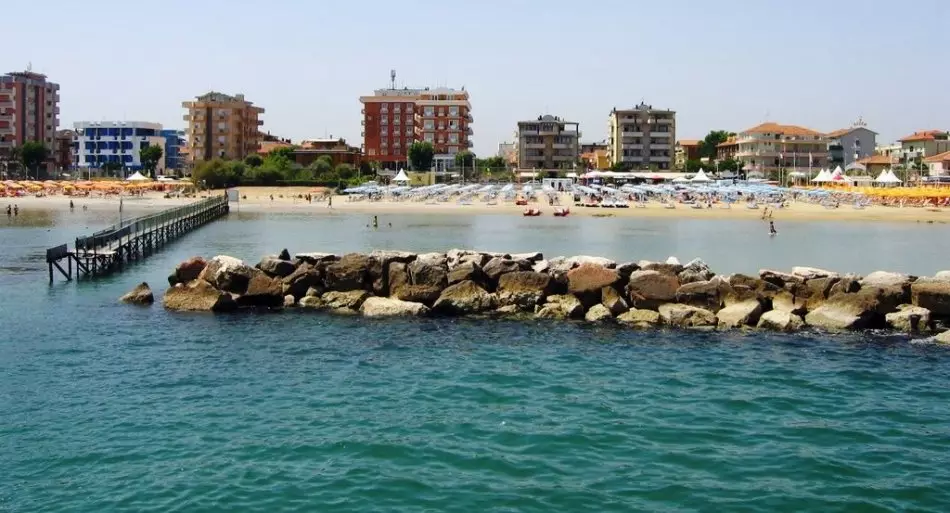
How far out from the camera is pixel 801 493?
1135 centimetres

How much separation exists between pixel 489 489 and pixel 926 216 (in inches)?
2538

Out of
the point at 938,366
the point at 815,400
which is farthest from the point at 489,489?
the point at 938,366

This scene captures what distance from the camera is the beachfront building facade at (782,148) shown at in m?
128

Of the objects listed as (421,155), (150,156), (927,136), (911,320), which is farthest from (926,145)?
(911,320)

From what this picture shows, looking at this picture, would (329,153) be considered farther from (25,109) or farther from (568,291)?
(568,291)

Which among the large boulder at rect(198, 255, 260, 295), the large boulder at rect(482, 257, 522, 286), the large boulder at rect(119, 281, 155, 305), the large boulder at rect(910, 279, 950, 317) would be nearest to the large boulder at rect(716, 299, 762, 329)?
the large boulder at rect(910, 279, 950, 317)

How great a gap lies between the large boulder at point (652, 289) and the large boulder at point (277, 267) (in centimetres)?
956

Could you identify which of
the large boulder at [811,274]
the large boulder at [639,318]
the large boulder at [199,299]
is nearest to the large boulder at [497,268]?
the large boulder at [639,318]

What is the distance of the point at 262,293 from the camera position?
24.7 meters

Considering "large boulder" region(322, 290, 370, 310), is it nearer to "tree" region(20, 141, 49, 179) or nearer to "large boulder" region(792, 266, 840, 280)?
"large boulder" region(792, 266, 840, 280)

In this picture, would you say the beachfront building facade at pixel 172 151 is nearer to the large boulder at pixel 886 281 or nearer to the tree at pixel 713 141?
the tree at pixel 713 141

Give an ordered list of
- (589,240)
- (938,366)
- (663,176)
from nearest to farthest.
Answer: (938,366)
(589,240)
(663,176)

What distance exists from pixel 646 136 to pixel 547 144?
48.8ft

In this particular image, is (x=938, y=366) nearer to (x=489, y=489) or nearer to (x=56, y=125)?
(x=489, y=489)
